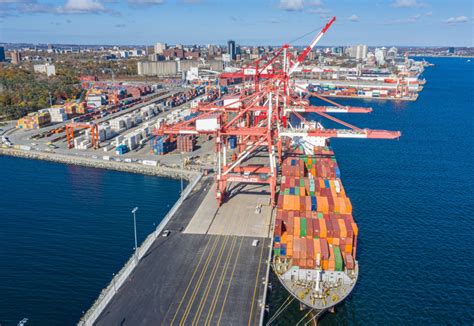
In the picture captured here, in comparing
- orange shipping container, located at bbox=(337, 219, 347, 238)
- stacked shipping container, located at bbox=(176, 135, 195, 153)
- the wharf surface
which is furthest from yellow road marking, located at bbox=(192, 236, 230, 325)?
stacked shipping container, located at bbox=(176, 135, 195, 153)

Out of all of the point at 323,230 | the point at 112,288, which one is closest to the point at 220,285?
the point at 112,288

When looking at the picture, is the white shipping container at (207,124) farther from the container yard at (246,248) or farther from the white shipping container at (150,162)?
the white shipping container at (150,162)

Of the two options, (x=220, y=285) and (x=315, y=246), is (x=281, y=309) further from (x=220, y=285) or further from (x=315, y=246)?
(x=315, y=246)

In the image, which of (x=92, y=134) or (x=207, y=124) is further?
(x=92, y=134)

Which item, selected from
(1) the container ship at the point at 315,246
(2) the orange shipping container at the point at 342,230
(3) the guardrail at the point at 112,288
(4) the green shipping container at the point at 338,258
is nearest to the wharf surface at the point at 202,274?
(3) the guardrail at the point at 112,288

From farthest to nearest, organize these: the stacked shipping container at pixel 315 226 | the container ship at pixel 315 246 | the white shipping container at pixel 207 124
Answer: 1. the white shipping container at pixel 207 124
2. the stacked shipping container at pixel 315 226
3. the container ship at pixel 315 246

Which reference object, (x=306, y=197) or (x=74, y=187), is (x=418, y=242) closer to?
(x=306, y=197)

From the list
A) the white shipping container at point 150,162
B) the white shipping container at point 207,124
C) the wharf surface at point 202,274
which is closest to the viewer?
the wharf surface at point 202,274
